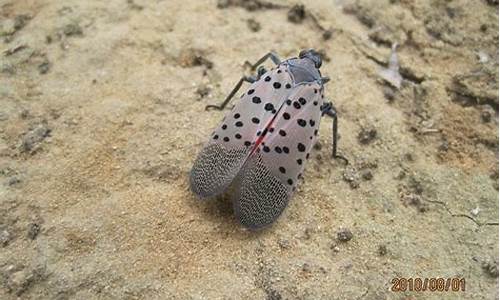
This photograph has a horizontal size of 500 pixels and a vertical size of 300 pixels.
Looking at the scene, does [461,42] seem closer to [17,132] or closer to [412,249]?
[412,249]

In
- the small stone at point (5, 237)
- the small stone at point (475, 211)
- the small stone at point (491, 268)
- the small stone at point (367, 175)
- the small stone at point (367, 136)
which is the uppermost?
the small stone at point (367, 136)

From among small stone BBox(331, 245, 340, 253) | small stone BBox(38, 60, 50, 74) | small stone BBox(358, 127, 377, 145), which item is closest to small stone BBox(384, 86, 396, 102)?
small stone BBox(358, 127, 377, 145)

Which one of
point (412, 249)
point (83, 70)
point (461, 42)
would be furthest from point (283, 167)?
point (461, 42)

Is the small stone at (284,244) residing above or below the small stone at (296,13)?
below

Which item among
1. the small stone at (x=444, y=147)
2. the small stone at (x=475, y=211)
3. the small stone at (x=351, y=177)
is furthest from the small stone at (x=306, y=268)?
the small stone at (x=444, y=147)

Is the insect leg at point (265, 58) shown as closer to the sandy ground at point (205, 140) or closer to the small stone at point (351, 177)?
the sandy ground at point (205, 140)

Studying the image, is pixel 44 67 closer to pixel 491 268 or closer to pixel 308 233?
pixel 308 233

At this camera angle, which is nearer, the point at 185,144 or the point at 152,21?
the point at 185,144

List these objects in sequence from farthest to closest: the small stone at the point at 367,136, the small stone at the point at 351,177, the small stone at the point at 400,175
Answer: the small stone at the point at 367,136, the small stone at the point at 400,175, the small stone at the point at 351,177
